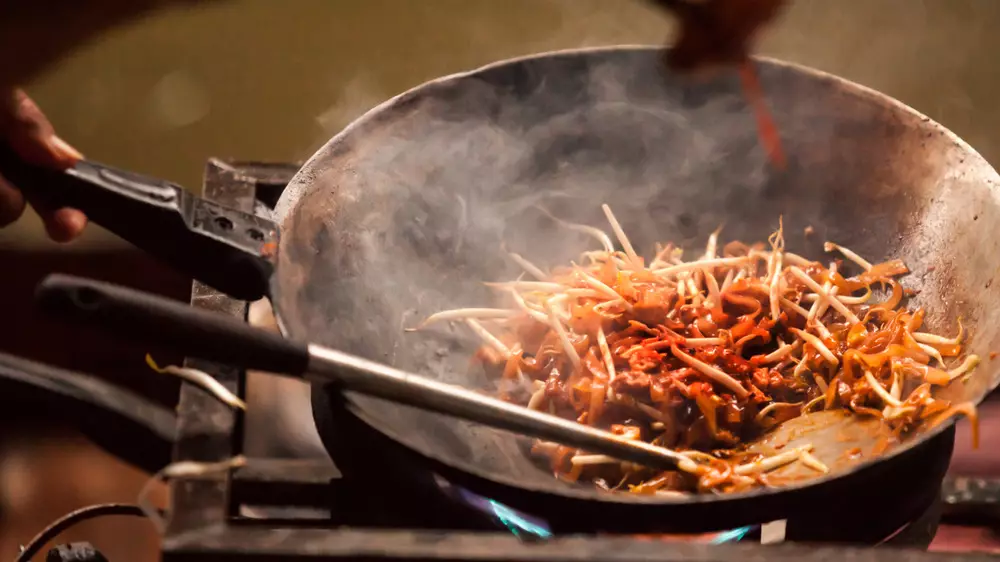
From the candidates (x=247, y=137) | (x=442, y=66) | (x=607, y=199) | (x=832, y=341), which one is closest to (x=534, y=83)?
(x=607, y=199)

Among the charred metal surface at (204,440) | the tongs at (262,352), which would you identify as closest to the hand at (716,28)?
the tongs at (262,352)

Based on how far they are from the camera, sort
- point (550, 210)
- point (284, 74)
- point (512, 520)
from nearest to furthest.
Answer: point (512, 520) → point (550, 210) → point (284, 74)

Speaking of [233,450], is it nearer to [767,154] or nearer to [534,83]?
[534,83]

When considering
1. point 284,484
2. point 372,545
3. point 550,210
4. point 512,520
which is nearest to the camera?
point 372,545

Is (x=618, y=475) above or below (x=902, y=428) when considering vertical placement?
below

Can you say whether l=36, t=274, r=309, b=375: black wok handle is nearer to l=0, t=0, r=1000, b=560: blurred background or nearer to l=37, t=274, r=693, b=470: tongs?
l=37, t=274, r=693, b=470: tongs

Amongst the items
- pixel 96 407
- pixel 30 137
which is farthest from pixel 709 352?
pixel 30 137

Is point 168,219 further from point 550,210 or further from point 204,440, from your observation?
point 550,210

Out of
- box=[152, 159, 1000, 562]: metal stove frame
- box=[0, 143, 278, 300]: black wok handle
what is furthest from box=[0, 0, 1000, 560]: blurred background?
box=[152, 159, 1000, 562]: metal stove frame
